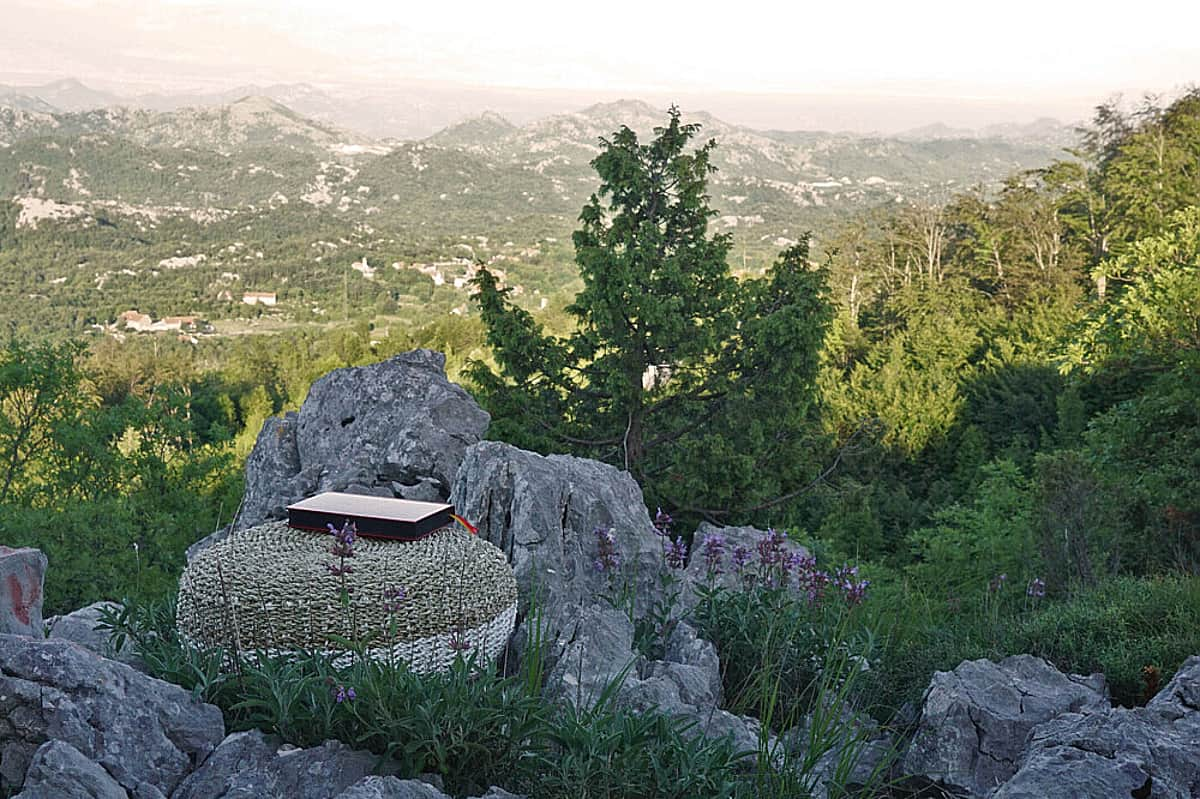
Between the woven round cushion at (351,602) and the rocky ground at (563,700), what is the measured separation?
0.34 metres

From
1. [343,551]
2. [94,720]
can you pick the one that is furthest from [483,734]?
[94,720]

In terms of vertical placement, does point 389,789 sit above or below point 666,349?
above

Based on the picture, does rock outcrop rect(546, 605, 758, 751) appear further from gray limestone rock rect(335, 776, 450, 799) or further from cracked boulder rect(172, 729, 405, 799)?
cracked boulder rect(172, 729, 405, 799)

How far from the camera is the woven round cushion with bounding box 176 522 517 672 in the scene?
12.1ft

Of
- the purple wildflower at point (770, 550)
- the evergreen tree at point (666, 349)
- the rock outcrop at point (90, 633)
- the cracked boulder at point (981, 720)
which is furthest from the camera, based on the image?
the evergreen tree at point (666, 349)

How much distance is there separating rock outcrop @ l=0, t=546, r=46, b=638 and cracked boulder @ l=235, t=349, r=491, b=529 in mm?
2864

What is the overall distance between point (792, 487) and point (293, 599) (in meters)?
9.32

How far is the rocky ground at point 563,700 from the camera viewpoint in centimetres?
275

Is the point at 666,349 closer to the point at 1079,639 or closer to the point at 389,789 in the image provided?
the point at 1079,639

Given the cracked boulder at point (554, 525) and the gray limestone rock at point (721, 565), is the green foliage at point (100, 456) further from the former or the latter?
the cracked boulder at point (554, 525)

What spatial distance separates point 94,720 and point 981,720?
332cm

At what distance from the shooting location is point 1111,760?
2859 mm

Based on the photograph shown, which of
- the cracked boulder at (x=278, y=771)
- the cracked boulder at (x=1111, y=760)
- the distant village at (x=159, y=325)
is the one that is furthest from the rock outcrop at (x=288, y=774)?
the distant village at (x=159, y=325)

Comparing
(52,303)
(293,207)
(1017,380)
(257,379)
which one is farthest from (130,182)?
(1017,380)
